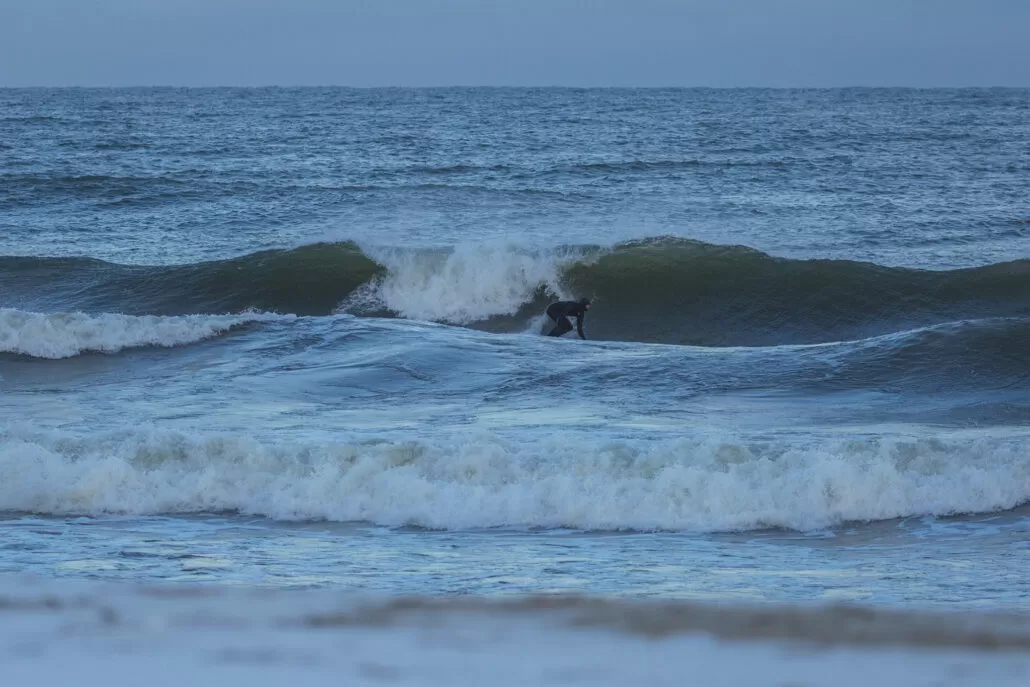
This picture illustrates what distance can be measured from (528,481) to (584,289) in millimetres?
10248

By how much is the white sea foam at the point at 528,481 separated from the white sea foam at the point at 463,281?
28.5 feet

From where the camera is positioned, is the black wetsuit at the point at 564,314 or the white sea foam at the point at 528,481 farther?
the black wetsuit at the point at 564,314

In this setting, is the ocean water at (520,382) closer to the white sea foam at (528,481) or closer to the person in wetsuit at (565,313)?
the white sea foam at (528,481)

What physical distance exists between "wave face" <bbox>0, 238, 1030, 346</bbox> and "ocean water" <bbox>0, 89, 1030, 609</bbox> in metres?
0.06

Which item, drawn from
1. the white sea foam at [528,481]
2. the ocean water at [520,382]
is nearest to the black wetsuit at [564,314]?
the ocean water at [520,382]

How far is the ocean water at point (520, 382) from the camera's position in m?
5.80

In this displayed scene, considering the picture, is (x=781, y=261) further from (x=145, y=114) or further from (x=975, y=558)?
(x=145, y=114)

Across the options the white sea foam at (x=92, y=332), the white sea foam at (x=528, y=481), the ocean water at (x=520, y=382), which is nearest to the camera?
the ocean water at (x=520, y=382)

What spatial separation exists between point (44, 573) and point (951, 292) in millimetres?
13976

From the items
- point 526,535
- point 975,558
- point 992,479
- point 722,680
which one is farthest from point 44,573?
point 992,479

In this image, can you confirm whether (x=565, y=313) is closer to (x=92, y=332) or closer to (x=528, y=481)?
(x=92, y=332)

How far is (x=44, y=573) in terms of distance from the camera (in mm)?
4914

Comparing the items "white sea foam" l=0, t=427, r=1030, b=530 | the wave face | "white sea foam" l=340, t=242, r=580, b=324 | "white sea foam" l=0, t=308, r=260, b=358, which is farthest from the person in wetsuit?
"white sea foam" l=0, t=427, r=1030, b=530

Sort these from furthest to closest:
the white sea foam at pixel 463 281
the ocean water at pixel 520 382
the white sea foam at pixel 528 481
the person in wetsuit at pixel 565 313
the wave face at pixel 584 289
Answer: the white sea foam at pixel 463 281 → the wave face at pixel 584 289 → the person in wetsuit at pixel 565 313 → the white sea foam at pixel 528 481 → the ocean water at pixel 520 382
